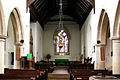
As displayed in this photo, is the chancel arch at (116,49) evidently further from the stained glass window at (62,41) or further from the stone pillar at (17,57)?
the stained glass window at (62,41)

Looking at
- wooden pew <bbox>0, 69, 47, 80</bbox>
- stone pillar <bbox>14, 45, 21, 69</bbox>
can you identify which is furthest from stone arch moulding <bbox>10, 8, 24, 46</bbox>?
wooden pew <bbox>0, 69, 47, 80</bbox>

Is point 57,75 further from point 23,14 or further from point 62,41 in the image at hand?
point 62,41

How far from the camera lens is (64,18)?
25234 millimetres

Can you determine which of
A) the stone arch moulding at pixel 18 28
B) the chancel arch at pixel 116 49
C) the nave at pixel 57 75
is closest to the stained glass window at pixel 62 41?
the nave at pixel 57 75

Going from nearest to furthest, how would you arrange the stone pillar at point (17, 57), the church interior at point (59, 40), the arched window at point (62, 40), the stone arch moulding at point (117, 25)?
the stone arch moulding at point (117, 25)
the church interior at point (59, 40)
the stone pillar at point (17, 57)
the arched window at point (62, 40)

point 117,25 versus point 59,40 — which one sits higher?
point 59,40

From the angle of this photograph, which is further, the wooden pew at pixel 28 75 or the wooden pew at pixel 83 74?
the wooden pew at pixel 28 75

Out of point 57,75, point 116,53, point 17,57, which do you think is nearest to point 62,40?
point 57,75

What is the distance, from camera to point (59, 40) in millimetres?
25562

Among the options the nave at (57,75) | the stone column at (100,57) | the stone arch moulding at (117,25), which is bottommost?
the nave at (57,75)

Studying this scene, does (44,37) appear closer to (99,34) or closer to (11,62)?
(11,62)

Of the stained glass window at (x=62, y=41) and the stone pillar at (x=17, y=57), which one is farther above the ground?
the stained glass window at (x=62, y=41)

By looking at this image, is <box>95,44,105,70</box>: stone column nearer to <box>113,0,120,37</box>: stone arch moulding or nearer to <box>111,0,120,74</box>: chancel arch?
<box>111,0,120,74</box>: chancel arch

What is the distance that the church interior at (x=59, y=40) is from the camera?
29.9 feet
